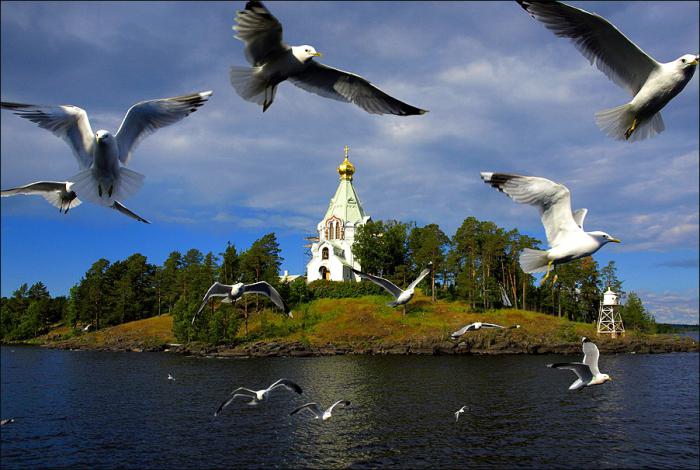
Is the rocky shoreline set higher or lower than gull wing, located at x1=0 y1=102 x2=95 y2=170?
lower

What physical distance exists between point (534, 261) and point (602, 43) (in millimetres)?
1783

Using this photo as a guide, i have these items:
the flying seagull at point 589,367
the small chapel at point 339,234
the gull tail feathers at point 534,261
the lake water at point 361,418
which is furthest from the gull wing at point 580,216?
the small chapel at point 339,234

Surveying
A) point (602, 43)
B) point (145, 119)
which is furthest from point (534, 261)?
point (145, 119)

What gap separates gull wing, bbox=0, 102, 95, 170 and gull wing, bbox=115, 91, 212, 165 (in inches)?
11.7

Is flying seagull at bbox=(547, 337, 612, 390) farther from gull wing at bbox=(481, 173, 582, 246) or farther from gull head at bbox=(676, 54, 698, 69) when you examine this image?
gull head at bbox=(676, 54, 698, 69)

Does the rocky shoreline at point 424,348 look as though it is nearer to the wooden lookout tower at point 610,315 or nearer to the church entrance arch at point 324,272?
the wooden lookout tower at point 610,315

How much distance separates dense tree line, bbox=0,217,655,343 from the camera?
70250 mm

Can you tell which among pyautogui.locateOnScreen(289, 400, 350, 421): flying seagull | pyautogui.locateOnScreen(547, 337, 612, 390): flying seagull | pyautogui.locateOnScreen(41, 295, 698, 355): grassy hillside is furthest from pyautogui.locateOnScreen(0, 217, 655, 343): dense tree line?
pyautogui.locateOnScreen(547, 337, 612, 390): flying seagull

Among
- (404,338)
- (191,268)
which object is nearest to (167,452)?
(404,338)

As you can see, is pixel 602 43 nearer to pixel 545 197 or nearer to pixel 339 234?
pixel 545 197

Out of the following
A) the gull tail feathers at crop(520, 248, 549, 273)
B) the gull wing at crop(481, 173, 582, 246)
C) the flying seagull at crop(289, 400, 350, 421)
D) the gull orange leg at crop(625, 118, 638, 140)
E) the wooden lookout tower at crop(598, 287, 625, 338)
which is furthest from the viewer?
the wooden lookout tower at crop(598, 287, 625, 338)

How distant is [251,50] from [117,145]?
1522 mm

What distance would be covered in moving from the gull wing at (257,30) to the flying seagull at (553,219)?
1854mm

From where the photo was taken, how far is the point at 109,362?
65875 mm
